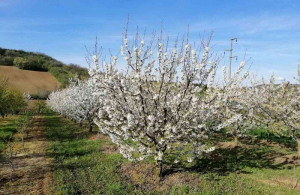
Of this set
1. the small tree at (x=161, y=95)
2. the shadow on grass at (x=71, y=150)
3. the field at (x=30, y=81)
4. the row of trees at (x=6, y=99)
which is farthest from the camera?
the field at (x=30, y=81)

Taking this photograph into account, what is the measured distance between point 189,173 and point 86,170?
584 cm

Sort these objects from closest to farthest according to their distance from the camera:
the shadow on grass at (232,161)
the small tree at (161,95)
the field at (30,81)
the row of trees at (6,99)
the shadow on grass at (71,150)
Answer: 1. the small tree at (161,95)
2. the shadow on grass at (232,161)
3. the shadow on grass at (71,150)
4. the row of trees at (6,99)
5. the field at (30,81)

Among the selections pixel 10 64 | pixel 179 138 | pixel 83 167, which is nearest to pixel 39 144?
pixel 83 167

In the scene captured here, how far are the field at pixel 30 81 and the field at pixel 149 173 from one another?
75737mm

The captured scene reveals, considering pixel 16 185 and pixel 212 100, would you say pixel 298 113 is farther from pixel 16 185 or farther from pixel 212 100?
pixel 16 185

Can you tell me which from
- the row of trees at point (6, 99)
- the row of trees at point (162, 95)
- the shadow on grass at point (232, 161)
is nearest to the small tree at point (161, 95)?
the row of trees at point (162, 95)

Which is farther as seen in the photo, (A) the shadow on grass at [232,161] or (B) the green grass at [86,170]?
(A) the shadow on grass at [232,161]

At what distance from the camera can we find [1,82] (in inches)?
976

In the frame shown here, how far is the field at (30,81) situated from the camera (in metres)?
84.1

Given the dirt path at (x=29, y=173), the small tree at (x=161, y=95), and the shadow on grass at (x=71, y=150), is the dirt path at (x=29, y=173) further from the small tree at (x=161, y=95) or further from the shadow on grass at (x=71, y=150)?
the small tree at (x=161, y=95)

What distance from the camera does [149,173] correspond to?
11898 millimetres

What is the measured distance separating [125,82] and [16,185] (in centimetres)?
765

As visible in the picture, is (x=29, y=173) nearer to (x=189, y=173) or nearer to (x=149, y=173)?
(x=149, y=173)

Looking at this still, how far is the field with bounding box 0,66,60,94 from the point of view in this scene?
8406 cm
